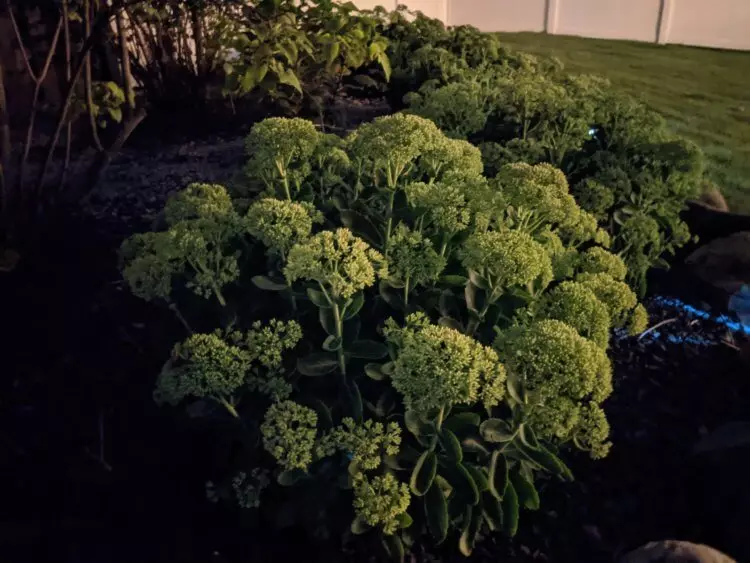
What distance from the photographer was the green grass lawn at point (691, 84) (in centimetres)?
485

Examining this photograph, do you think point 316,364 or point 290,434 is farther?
point 316,364

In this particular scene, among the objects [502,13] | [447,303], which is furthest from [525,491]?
[502,13]

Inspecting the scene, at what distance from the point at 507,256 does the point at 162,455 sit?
3.98 ft

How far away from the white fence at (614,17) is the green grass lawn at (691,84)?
0.42 meters

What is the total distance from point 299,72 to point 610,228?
7.28 feet

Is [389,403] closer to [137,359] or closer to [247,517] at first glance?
[247,517]

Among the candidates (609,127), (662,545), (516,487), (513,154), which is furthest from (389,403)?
(609,127)

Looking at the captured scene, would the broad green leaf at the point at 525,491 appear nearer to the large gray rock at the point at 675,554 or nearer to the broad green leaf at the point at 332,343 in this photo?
the large gray rock at the point at 675,554

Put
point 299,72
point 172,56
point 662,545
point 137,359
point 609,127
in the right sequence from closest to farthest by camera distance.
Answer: point 662,545, point 137,359, point 609,127, point 299,72, point 172,56

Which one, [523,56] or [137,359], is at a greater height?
[523,56]

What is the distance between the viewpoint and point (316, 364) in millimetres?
1730

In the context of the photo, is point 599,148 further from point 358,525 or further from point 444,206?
point 358,525

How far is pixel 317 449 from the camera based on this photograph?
5.31ft

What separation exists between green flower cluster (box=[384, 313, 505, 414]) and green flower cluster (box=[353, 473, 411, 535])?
0.62ft
